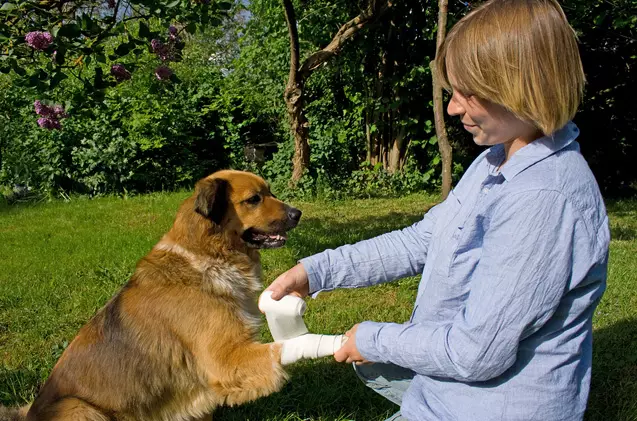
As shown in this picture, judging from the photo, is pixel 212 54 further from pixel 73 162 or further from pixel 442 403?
pixel 442 403

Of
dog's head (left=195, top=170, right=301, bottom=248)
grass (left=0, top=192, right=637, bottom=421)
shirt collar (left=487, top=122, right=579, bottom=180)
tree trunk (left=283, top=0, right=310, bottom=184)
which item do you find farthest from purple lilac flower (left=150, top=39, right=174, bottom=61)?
tree trunk (left=283, top=0, right=310, bottom=184)

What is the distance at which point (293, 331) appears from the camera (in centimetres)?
218

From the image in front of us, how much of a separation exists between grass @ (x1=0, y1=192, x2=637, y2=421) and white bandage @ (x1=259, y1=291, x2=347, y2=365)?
982mm

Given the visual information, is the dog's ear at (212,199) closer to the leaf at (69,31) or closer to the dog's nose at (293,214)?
the dog's nose at (293,214)

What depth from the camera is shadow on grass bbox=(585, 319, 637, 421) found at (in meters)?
3.02

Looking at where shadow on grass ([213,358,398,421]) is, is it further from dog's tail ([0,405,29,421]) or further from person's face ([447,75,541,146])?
person's face ([447,75,541,146])

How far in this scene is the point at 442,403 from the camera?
65.4 inches

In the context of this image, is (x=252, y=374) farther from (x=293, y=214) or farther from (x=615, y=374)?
(x=615, y=374)

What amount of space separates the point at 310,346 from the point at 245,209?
3.99 feet

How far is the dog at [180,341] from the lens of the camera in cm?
246

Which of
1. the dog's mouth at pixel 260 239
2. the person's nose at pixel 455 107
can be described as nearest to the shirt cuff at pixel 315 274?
the person's nose at pixel 455 107

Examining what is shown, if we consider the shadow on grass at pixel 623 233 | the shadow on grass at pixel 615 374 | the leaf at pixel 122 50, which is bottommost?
the shadow on grass at pixel 623 233

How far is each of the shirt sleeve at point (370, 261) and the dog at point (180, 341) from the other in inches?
16.5

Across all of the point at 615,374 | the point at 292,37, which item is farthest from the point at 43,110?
the point at 292,37
